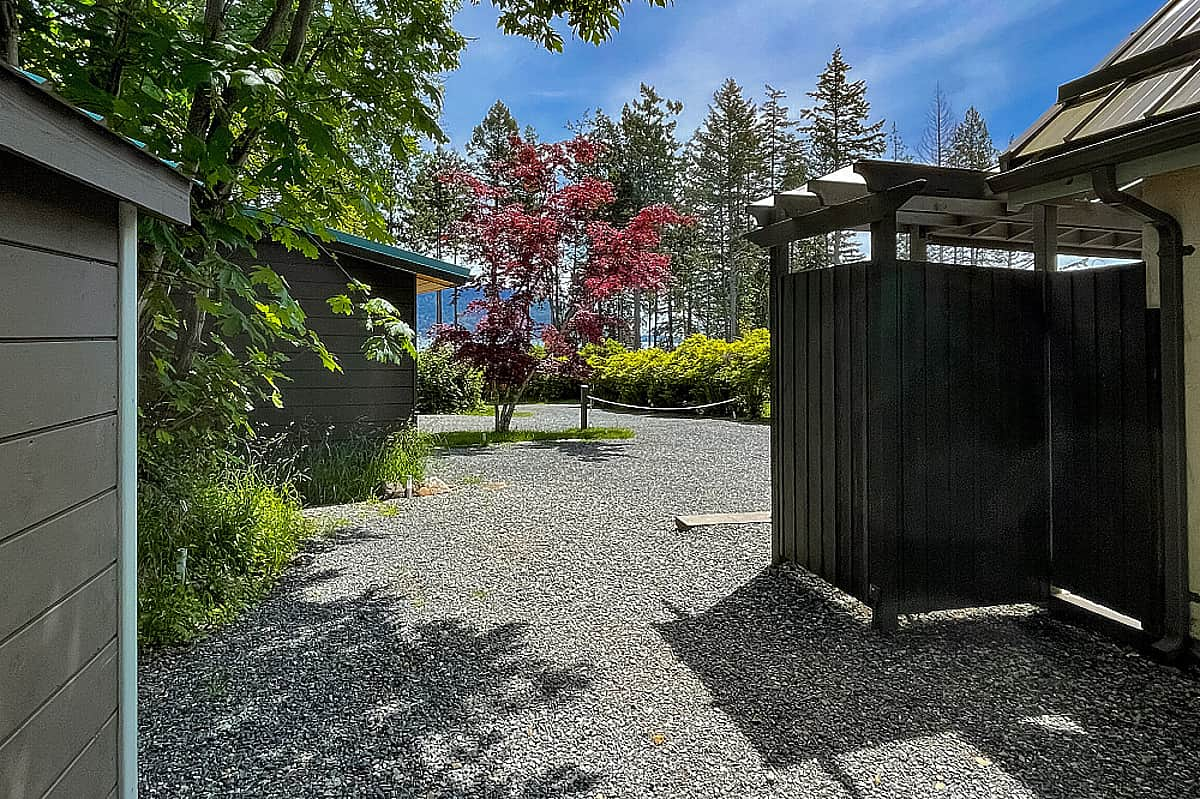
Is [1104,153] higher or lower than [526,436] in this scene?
higher

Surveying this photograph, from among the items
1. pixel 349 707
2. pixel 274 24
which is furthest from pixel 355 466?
pixel 349 707

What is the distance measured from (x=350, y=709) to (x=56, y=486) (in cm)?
168

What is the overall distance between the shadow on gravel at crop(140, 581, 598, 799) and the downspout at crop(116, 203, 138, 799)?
567 mm

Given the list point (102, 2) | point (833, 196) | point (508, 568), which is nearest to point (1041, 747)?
point (833, 196)

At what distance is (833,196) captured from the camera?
384 cm

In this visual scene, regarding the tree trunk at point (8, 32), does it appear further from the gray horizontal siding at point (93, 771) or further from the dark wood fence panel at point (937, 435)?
the dark wood fence panel at point (937, 435)

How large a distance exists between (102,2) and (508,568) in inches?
139

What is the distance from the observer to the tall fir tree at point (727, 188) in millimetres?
26859

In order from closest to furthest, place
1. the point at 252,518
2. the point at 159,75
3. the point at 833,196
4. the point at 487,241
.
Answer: the point at 159,75
the point at 833,196
the point at 252,518
the point at 487,241

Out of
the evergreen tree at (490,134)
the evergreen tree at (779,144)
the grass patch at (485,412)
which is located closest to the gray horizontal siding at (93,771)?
the grass patch at (485,412)

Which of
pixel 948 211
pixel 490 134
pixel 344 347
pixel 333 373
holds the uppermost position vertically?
pixel 490 134

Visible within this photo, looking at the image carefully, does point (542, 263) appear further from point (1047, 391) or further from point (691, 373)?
point (1047, 391)

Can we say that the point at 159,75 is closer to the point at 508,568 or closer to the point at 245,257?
the point at 508,568

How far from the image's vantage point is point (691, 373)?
15.2m
